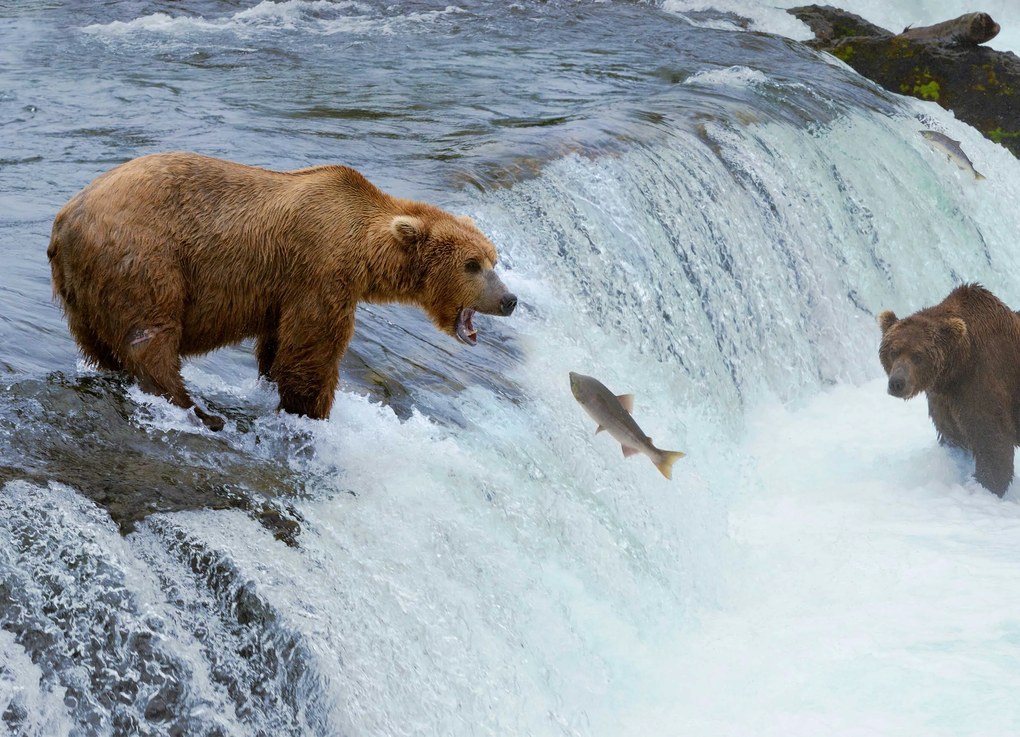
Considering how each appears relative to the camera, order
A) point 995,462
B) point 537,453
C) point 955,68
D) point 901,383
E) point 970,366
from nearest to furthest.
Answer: point 537,453, point 901,383, point 970,366, point 995,462, point 955,68

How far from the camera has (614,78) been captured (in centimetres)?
1123

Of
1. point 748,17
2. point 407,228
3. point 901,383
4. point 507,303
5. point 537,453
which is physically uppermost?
point 407,228

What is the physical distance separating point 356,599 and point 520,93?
7099 mm

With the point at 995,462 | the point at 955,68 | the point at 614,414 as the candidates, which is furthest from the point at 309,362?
the point at 955,68

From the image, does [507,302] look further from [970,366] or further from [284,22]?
[284,22]

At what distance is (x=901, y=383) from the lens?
6.16 metres

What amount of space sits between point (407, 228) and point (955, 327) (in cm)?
325

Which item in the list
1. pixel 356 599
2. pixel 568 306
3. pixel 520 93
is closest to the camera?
pixel 356 599

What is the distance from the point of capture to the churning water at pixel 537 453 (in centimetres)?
349

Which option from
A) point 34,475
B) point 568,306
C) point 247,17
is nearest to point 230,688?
point 34,475

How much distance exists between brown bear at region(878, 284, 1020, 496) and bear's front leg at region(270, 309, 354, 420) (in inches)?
126

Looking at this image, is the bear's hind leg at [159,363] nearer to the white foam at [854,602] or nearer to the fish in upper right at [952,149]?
the white foam at [854,602]

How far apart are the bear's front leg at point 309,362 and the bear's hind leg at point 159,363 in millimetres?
321

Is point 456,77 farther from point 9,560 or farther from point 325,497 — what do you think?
point 9,560
